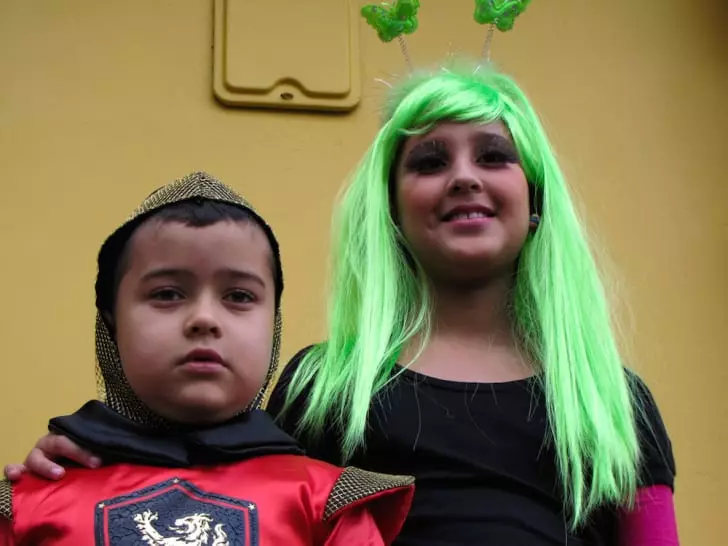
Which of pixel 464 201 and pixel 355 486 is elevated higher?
pixel 464 201

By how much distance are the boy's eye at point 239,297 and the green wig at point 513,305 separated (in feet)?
0.74

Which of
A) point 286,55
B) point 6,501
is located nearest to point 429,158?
point 6,501

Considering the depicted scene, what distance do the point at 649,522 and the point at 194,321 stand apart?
2.12ft

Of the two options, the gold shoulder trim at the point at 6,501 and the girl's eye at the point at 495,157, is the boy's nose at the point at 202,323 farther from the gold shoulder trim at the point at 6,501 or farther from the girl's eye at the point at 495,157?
the girl's eye at the point at 495,157

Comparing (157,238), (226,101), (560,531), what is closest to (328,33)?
(226,101)

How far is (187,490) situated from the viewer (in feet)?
3.37

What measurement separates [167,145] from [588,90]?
95 cm

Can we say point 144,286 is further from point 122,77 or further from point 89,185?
point 122,77

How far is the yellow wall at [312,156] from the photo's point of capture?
187cm

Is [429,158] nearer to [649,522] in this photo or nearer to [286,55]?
[649,522]

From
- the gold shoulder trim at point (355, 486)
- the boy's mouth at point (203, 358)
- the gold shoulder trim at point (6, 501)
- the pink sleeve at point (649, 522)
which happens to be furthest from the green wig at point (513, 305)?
the gold shoulder trim at point (6, 501)

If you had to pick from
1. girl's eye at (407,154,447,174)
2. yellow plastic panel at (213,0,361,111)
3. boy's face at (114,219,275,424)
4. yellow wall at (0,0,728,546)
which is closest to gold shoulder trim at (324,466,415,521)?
boy's face at (114,219,275,424)


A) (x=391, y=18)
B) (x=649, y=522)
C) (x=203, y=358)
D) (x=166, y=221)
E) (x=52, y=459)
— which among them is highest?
(x=391, y=18)

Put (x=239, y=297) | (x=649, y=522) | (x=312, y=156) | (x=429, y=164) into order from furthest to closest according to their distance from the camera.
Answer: (x=312, y=156) → (x=429, y=164) → (x=649, y=522) → (x=239, y=297)
